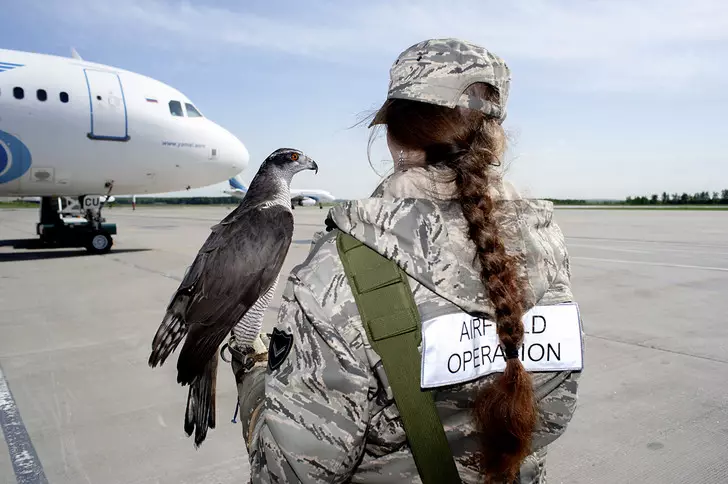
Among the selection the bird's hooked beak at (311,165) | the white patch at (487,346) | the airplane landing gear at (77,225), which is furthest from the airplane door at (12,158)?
the white patch at (487,346)

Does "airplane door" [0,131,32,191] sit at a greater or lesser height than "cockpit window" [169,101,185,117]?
lesser

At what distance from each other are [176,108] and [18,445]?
427 inches

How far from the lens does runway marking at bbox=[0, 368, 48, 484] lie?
2.95 metres

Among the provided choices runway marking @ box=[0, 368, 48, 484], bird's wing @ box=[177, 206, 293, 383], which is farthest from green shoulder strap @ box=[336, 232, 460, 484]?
runway marking @ box=[0, 368, 48, 484]

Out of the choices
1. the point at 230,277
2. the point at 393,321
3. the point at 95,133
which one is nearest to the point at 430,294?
the point at 393,321

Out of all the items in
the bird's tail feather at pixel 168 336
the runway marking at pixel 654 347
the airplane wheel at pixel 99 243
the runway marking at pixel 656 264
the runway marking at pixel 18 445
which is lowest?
the runway marking at pixel 18 445

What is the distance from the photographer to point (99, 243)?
13000 millimetres

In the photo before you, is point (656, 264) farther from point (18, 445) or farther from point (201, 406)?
point (18, 445)

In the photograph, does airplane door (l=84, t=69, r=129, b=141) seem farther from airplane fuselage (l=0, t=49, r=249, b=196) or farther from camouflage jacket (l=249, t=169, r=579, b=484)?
camouflage jacket (l=249, t=169, r=579, b=484)

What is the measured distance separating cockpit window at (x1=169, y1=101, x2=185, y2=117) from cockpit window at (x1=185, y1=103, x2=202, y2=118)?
0.21 m

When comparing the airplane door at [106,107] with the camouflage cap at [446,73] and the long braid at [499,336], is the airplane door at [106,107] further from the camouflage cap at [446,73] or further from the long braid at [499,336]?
the long braid at [499,336]

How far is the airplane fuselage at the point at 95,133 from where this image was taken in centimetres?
1091

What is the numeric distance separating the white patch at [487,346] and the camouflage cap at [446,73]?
19.0 inches

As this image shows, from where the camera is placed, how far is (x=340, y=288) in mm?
1098
